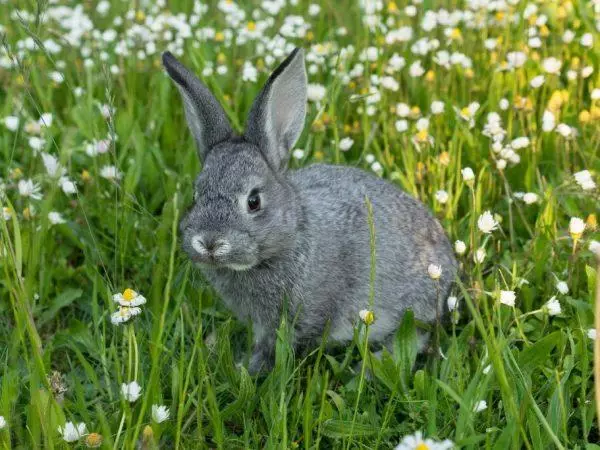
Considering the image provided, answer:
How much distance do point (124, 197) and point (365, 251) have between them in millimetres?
1408

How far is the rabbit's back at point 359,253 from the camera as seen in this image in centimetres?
454

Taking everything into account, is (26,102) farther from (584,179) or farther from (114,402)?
(584,179)

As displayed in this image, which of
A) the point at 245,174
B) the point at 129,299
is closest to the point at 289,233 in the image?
the point at 245,174

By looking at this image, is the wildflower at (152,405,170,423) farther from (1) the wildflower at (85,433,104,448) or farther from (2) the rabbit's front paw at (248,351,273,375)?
(2) the rabbit's front paw at (248,351,273,375)

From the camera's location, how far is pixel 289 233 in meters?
4.41

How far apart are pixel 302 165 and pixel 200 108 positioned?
4.51ft

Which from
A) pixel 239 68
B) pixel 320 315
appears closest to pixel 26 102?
pixel 239 68

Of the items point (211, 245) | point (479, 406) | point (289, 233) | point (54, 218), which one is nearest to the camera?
point (479, 406)

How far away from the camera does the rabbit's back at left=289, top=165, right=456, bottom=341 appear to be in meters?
4.54

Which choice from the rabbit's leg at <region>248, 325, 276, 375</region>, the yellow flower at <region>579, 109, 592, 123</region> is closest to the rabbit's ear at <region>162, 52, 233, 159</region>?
the rabbit's leg at <region>248, 325, 276, 375</region>

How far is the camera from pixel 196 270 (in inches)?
192

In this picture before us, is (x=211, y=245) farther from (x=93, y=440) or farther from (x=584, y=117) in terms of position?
(x=584, y=117)

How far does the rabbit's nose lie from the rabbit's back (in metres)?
0.60

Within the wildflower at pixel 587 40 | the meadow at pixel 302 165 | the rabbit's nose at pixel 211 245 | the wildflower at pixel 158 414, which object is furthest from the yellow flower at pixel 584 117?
the wildflower at pixel 158 414
